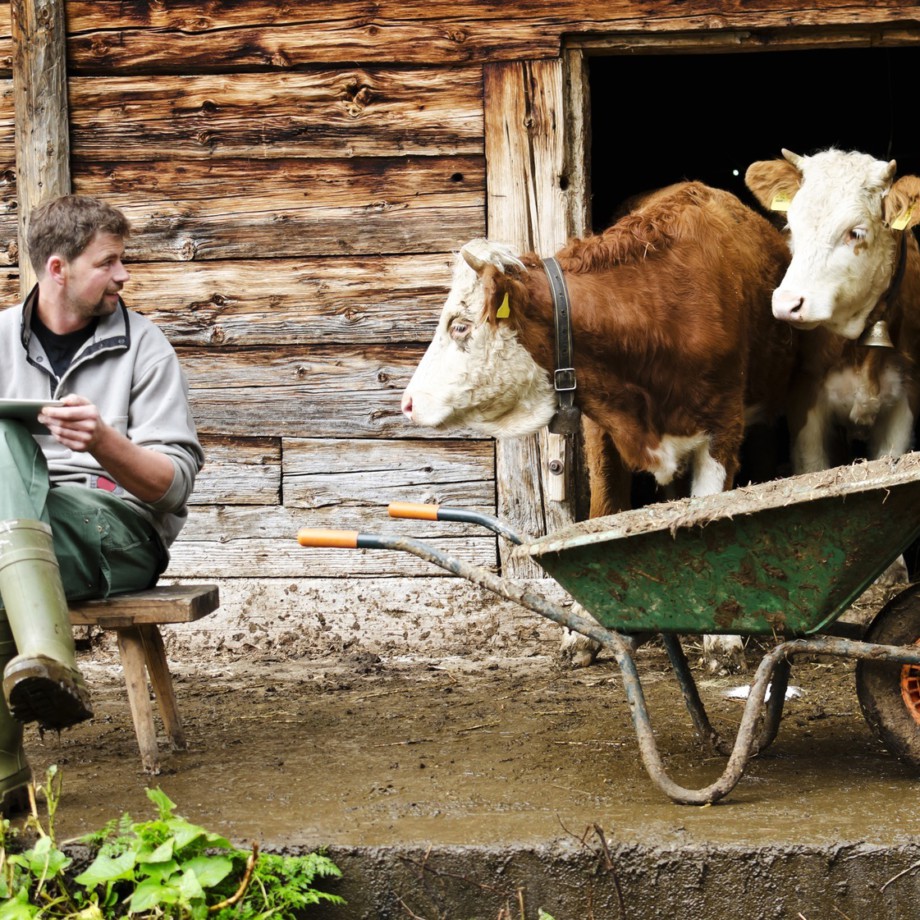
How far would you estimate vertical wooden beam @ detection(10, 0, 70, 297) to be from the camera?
16.9 feet

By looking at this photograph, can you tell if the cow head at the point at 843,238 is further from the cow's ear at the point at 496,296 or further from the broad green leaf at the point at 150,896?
the broad green leaf at the point at 150,896

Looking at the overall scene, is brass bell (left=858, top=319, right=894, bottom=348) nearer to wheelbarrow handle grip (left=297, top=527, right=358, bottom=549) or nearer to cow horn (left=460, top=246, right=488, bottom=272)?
cow horn (left=460, top=246, right=488, bottom=272)

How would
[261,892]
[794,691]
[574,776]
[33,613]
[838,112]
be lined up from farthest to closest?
[838,112] → [794,691] → [574,776] → [33,613] → [261,892]

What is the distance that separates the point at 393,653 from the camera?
5.17 m

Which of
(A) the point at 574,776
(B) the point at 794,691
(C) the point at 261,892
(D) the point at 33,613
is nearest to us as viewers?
(C) the point at 261,892

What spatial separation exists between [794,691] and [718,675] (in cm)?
32

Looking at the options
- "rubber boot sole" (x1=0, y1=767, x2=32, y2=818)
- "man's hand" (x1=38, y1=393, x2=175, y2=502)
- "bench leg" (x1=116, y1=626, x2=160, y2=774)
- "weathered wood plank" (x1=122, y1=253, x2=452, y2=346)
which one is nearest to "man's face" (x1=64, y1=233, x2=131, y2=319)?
"man's hand" (x1=38, y1=393, x2=175, y2=502)

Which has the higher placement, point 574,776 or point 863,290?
point 863,290

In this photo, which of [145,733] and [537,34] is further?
[537,34]

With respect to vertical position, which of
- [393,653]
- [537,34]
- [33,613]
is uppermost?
[537,34]

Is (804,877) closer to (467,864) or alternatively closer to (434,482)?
(467,864)

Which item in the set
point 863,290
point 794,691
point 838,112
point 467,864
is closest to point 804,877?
point 467,864

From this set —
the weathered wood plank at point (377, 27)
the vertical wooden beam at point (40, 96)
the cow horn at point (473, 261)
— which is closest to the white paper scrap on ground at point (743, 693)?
the cow horn at point (473, 261)

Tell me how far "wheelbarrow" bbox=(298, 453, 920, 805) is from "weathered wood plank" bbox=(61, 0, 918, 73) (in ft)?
7.76
